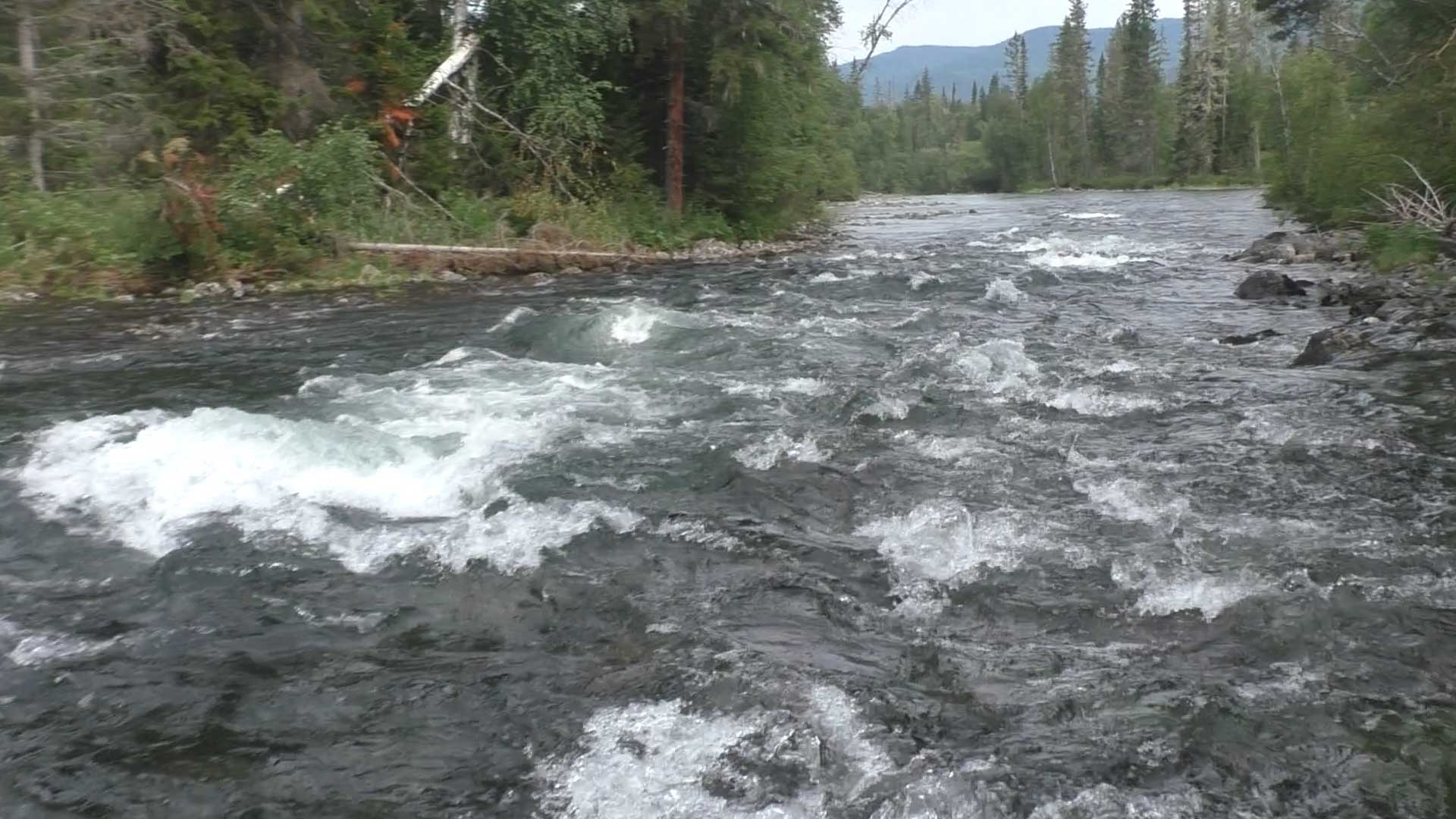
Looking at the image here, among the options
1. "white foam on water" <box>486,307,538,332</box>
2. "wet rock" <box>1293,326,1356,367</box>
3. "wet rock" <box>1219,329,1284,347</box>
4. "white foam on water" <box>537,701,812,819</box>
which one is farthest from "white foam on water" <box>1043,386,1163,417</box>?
"white foam on water" <box>486,307,538,332</box>

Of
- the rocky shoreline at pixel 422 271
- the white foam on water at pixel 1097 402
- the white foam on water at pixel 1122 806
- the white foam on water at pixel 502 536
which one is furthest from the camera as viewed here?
the rocky shoreline at pixel 422 271

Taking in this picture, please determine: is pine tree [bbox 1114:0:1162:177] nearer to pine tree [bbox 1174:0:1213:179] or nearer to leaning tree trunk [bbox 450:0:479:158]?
pine tree [bbox 1174:0:1213:179]

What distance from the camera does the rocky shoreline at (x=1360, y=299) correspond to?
1143 centimetres

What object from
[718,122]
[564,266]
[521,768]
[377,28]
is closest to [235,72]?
[377,28]

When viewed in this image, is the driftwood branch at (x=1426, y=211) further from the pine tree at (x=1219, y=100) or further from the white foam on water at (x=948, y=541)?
the pine tree at (x=1219, y=100)

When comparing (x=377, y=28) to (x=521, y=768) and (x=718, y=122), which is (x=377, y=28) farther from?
(x=521, y=768)

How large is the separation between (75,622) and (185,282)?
13058mm

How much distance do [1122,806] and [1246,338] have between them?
32.7 ft

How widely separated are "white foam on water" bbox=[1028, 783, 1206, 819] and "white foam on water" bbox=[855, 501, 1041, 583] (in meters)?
1.96

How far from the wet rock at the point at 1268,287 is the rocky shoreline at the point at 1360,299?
0.04ft

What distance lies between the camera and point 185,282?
16.9 metres

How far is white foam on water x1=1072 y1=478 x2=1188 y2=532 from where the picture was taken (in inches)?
261

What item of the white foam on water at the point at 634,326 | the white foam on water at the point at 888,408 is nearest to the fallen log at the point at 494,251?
the white foam on water at the point at 634,326

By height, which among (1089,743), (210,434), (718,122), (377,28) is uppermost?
(377,28)
